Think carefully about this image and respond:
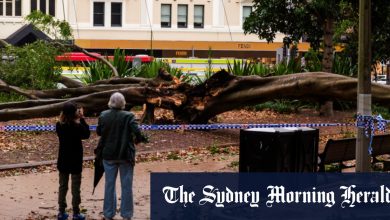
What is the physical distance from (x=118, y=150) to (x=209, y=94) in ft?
29.6

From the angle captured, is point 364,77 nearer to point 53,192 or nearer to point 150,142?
point 53,192

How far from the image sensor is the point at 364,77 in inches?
394

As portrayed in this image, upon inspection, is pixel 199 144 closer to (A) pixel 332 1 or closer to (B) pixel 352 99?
(B) pixel 352 99

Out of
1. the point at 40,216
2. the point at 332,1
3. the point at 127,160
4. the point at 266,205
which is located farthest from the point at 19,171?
the point at 332,1

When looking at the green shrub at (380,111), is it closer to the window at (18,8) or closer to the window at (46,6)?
the window at (46,6)

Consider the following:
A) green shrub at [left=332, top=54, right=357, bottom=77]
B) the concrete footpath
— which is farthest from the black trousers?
green shrub at [left=332, top=54, right=357, bottom=77]

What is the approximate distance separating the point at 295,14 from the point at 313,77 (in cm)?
608

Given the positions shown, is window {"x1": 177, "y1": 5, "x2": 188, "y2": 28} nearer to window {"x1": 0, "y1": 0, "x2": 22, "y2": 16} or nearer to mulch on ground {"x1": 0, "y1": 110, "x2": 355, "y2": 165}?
window {"x1": 0, "y1": 0, "x2": 22, "y2": 16}

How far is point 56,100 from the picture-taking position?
18750 millimetres

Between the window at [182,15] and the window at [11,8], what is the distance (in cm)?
1097

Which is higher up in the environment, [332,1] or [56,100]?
[332,1]

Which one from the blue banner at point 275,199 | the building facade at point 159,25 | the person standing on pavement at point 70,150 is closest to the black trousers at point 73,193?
the person standing on pavement at point 70,150

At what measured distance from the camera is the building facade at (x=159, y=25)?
52688 millimetres

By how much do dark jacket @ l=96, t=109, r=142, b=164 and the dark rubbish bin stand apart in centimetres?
141
